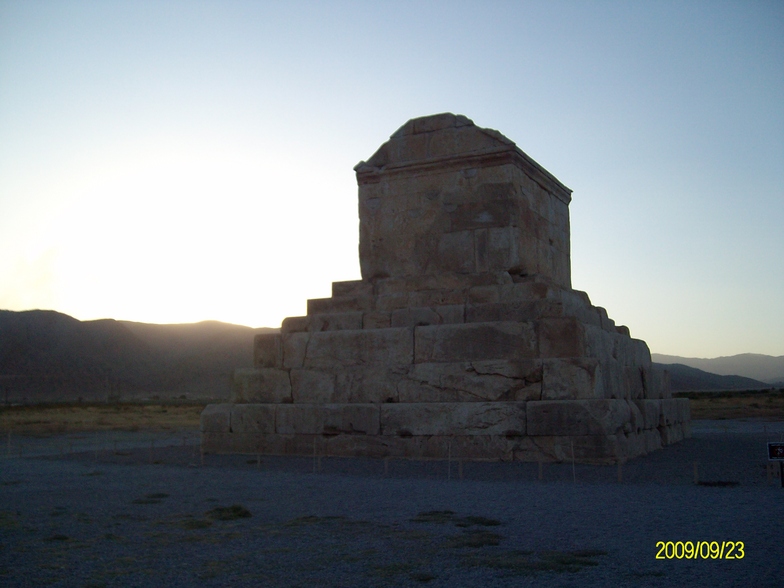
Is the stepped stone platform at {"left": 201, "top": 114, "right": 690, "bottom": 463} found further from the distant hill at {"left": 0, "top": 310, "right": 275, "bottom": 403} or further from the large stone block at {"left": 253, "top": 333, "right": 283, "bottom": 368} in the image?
the distant hill at {"left": 0, "top": 310, "right": 275, "bottom": 403}

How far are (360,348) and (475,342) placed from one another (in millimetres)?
1715

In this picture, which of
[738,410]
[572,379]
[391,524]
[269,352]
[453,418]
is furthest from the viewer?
[738,410]

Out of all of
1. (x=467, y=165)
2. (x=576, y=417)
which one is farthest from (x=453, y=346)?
(x=467, y=165)

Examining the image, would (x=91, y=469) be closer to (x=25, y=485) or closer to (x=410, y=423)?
Answer: (x=25, y=485)

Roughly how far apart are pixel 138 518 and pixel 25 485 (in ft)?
9.80

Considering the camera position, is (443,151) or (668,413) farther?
(668,413)

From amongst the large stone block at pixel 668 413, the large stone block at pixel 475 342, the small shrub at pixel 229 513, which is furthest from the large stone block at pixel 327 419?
the large stone block at pixel 668 413

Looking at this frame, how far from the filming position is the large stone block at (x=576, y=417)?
28.2 feet

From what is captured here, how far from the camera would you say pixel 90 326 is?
8625 cm

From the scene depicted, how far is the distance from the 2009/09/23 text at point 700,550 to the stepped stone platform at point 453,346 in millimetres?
3689

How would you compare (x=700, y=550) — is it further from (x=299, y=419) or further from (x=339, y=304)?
(x=339, y=304)

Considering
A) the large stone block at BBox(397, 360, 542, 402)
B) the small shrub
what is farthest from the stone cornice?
the small shrub

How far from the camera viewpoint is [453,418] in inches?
374

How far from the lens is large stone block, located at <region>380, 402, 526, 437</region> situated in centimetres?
916
